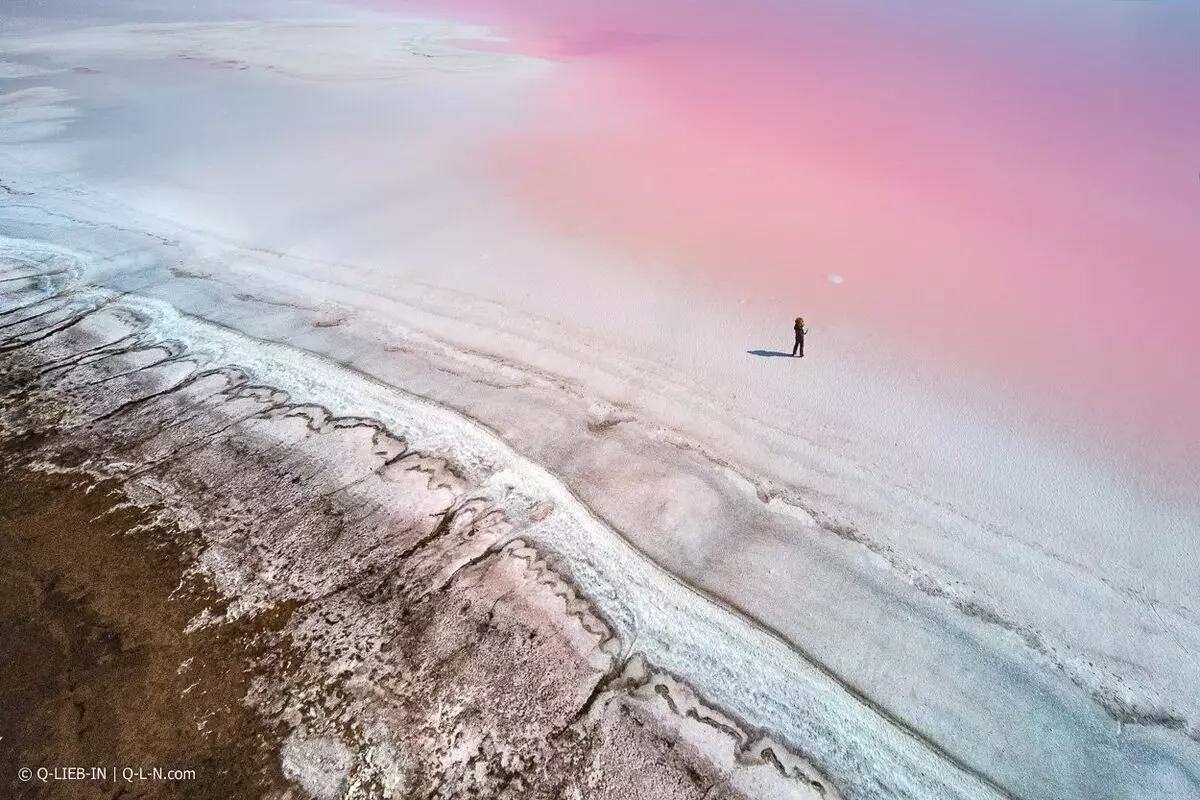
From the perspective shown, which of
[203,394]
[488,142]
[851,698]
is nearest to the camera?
[851,698]

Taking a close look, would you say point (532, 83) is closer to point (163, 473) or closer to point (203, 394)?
point (203, 394)

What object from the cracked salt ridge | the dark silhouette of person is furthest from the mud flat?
the dark silhouette of person

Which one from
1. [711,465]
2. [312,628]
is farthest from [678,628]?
[312,628]

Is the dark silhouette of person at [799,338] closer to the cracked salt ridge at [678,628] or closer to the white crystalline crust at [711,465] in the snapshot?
the white crystalline crust at [711,465]

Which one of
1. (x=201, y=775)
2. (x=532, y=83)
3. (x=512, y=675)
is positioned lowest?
(x=201, y=775)

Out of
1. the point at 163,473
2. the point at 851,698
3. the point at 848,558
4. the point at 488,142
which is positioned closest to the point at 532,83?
the point at 488,142

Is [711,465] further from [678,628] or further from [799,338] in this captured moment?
[799,338]

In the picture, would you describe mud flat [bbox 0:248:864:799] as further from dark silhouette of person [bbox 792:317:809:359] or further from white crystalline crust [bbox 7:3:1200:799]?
dark silhouette of person [bbox 792:317:809:359]
